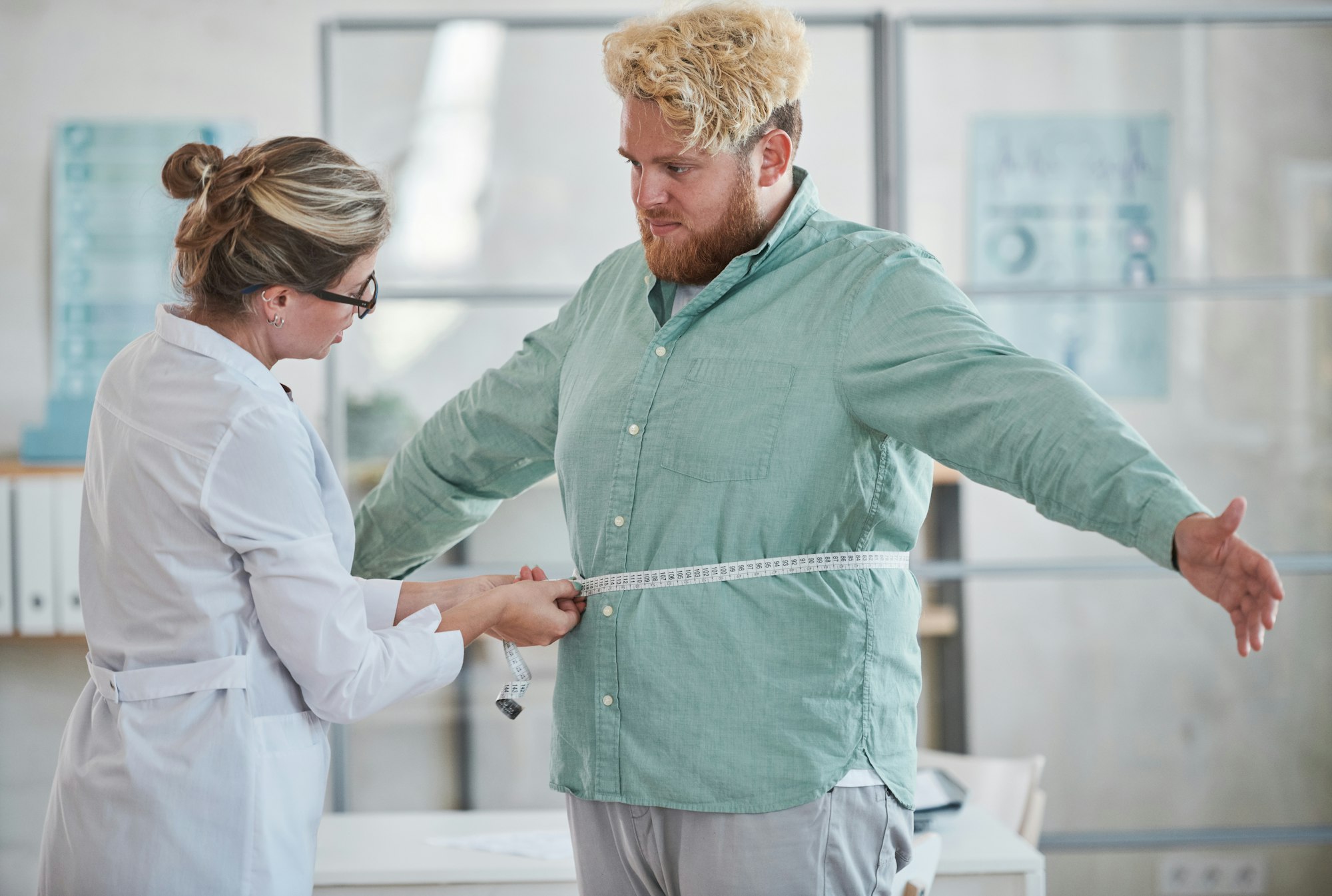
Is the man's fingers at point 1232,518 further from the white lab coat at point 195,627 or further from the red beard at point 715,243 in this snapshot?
the white lab coat at point 195,627

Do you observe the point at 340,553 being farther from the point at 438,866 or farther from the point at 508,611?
the point at 438,866

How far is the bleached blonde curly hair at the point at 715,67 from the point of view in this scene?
135cm

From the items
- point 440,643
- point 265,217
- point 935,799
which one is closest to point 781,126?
point 265,217

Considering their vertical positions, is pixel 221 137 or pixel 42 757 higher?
pixel 221 137

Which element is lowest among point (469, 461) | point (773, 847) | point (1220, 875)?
point (1220, 875)

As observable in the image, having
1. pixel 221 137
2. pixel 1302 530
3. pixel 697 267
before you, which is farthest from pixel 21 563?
pixel 1302 530

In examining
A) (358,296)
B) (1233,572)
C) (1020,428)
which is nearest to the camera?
(1233,572)

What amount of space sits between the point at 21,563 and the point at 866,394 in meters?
2.58

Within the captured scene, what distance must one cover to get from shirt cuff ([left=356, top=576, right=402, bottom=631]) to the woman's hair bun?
0.51 m

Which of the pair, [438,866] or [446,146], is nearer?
[438,866]

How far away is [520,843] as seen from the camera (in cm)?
209

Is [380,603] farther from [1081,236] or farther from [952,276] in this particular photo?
[952,276]

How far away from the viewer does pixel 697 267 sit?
56.6 inches

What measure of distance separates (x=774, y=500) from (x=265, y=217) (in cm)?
59
